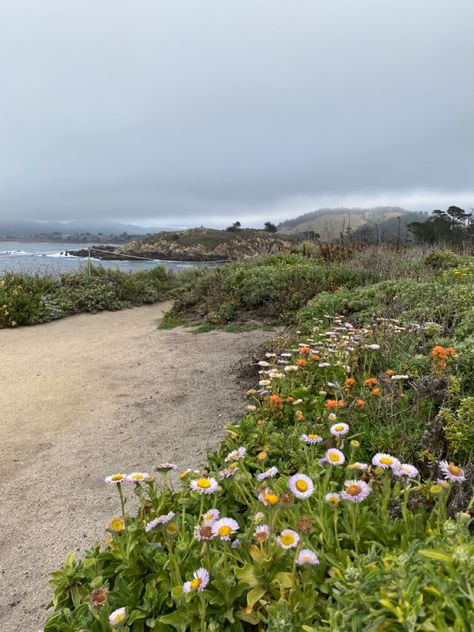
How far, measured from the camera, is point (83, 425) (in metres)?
4.09

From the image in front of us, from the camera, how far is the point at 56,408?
4535mm

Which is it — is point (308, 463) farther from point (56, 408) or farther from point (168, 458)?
point (56, 408)

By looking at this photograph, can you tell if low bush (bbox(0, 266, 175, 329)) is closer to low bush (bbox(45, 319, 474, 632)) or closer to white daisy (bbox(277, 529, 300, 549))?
low bush (bbox(45, 319, 474, 632))

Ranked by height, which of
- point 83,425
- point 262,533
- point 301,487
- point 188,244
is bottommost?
point 83,425

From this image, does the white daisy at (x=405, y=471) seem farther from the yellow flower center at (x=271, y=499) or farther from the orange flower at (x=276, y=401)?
the orange flower at (x=276, y=401)

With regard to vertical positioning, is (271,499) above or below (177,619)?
above

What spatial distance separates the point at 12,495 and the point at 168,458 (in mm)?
1101

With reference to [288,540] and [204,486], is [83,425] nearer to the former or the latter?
[204,486]

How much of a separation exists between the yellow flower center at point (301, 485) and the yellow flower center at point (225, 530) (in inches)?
11.0

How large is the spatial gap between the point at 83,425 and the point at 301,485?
3.07 meters

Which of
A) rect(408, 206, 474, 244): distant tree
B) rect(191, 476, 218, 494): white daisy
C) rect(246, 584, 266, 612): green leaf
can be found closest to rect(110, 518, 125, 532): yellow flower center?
rect(191, 476, 218, 494): white daisy

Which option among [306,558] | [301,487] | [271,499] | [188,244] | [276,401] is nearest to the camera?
[306,558]

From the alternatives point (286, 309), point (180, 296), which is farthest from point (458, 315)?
point (180, 296)

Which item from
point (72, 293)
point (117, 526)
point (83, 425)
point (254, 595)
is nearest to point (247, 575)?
point (254, 595)
